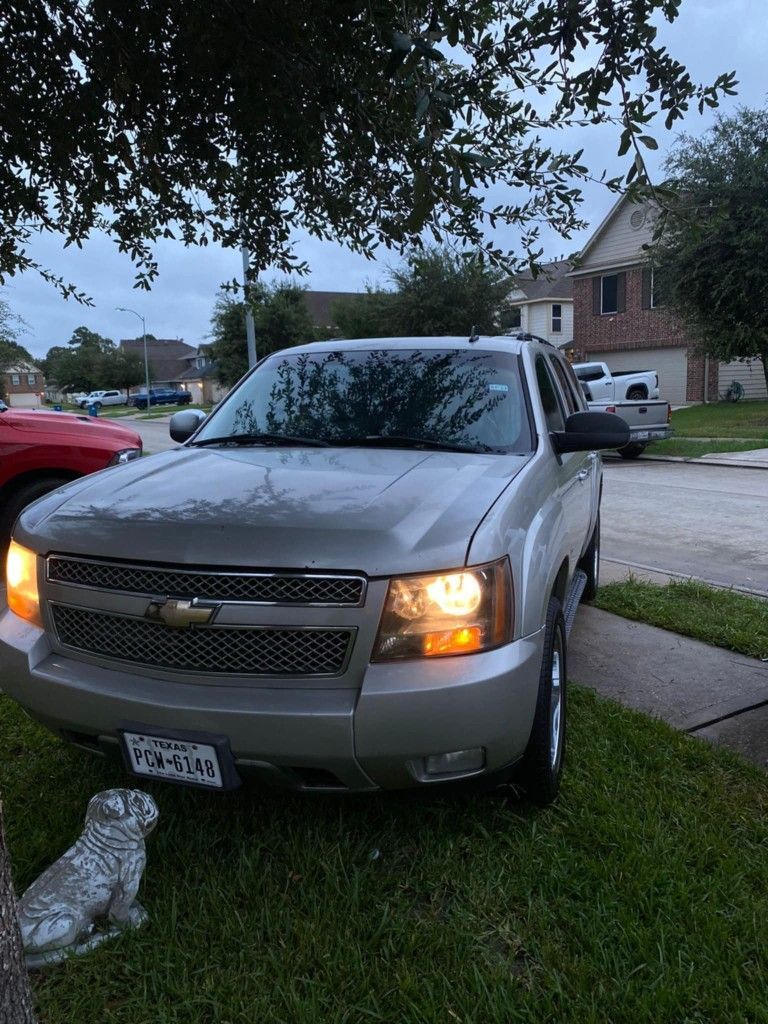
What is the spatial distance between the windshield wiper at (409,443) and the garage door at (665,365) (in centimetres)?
2951

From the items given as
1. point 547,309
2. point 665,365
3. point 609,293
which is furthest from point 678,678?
point 547,309

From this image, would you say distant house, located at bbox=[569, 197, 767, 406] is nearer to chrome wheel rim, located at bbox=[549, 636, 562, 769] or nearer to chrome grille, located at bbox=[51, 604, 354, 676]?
chrome wheel rim, located at bbox=[549, 636, 562, 769]

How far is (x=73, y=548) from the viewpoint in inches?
102

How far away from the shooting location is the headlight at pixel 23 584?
2.77 metres

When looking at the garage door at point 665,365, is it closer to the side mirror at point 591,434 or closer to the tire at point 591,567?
the tire at point 591,567

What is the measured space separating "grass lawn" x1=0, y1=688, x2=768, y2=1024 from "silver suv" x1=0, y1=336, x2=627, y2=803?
33 cm

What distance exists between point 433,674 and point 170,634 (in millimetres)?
→ 819

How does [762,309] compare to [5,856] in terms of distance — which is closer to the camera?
[5,856]

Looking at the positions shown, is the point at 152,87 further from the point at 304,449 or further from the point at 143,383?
the point at 143,383

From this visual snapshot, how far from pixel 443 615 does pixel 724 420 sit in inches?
903

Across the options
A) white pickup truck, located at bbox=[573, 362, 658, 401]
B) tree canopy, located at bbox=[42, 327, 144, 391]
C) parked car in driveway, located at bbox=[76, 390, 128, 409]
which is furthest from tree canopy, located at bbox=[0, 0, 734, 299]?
tree canopy, located at bbox=[42, 327, 144, 391]

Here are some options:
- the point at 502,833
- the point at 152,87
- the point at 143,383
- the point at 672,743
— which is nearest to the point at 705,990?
the point at 502,833

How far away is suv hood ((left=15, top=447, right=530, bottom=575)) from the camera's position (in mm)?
2338

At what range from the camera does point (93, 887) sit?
2312 mm
